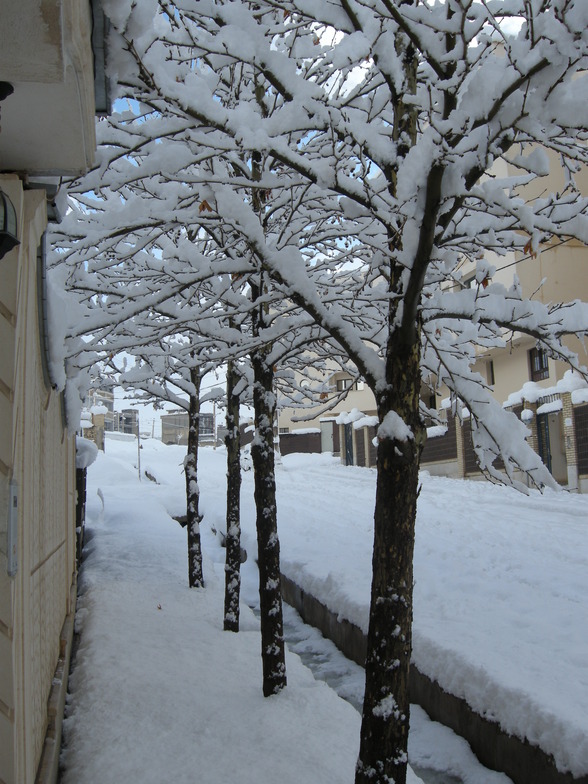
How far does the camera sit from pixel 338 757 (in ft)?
14.5

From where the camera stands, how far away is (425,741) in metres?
5.91

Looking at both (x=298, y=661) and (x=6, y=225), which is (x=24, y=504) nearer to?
(x=6, y=225)

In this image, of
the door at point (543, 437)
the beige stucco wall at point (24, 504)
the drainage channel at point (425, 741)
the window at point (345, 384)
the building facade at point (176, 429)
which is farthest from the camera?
the building facade at point (176, 429)

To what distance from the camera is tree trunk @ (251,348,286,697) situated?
5719 mm

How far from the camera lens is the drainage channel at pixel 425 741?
17.4 feet

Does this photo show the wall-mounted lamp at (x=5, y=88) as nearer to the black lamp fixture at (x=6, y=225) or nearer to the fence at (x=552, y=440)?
the black lamp fixture at (x=6, y=225)

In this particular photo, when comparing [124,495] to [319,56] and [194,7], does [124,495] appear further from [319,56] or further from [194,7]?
[194,7]

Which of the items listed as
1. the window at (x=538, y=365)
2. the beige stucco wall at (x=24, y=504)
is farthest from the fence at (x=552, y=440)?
the beige stucco wall at (x=24, y=504)

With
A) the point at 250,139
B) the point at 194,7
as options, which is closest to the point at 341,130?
the point at 250,139

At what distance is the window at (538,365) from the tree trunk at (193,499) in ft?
53.1

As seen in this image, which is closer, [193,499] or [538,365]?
[193,499]

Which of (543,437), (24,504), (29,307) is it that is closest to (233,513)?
(24,504)

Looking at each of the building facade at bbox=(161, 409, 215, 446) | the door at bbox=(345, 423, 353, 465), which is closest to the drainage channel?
the door at bbox=(345, 423, 353, 465)

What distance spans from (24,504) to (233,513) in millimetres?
5162
